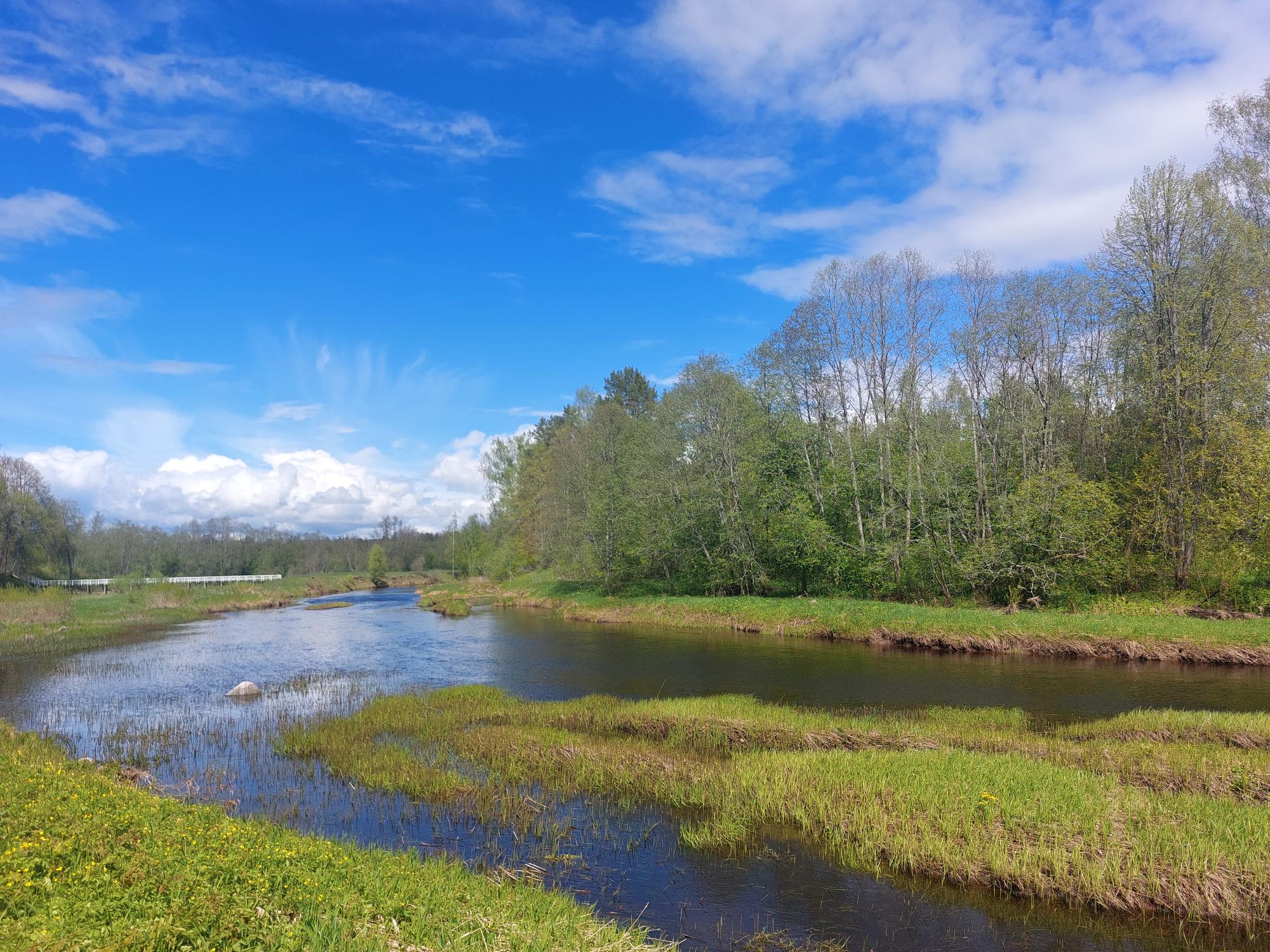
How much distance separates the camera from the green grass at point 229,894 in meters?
5.55

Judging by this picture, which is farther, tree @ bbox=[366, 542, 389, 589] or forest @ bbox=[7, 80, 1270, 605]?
tree @ bbox=[366, 542, 389, 589]

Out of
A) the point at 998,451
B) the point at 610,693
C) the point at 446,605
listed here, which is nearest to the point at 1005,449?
the point at 998,451

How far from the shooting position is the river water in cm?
823

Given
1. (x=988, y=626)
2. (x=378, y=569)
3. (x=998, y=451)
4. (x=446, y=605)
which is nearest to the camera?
(x=988, y=626)

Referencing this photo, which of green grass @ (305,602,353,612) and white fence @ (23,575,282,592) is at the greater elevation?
white fence @ (23,575,282,592)

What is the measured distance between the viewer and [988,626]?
28.8 m

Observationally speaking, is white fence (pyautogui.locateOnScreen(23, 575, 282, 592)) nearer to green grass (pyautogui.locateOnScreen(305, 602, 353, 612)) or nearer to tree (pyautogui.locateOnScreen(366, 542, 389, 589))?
tree (pyautogui.locateOnScreen(366, 542, 389, 589))

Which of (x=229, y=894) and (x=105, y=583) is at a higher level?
(x=229, y=894)

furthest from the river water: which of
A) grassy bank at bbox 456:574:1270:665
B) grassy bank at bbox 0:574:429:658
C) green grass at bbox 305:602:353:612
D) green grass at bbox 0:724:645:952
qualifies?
green grass at bbox 305:602:353:612

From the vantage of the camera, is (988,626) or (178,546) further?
(178,546)

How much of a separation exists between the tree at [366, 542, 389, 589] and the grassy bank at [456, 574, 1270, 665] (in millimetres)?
71595

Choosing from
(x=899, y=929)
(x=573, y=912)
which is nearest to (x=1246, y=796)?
(x=899, y=929)

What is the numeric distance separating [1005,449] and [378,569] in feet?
310

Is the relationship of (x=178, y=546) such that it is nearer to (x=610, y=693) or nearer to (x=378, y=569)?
(x=378, y=569)
